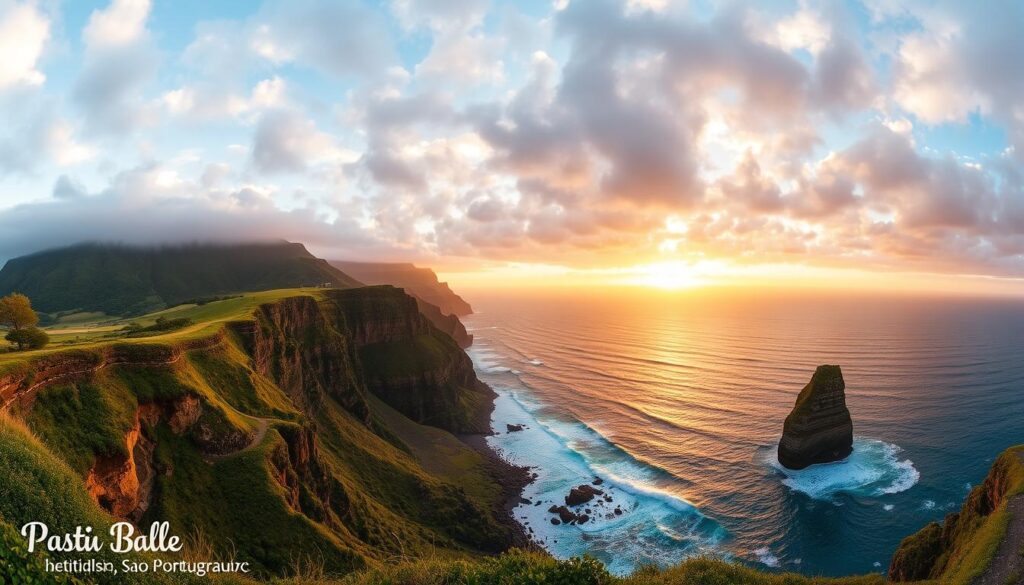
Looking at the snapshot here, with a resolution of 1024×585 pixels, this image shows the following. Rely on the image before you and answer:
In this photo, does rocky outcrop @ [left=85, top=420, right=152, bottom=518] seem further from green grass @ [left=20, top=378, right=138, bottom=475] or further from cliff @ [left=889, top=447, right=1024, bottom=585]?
cliff @ [left=889, top=447, right=1024, bottom=585]

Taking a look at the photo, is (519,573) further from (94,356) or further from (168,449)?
(94,356)

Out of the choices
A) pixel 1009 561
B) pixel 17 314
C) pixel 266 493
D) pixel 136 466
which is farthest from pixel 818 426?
pixel 17 314

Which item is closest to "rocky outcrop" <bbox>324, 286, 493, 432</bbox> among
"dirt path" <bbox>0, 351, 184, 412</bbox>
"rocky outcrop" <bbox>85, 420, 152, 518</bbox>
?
"dirt path" <bbox>0, 351, 184, 412</bbox>

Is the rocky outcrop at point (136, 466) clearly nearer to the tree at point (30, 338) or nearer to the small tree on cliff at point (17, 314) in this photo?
the tree at point (30, 338)

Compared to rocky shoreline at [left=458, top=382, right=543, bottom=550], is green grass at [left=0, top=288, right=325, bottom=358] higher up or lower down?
higher up

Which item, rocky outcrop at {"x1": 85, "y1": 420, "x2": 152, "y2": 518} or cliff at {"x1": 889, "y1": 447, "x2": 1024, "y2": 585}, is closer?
cliff at {"x1": 889, "y1": 447, "x2": 1024, "y2": 585}

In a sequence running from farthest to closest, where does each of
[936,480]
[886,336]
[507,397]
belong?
[886,336] → [507,397] → [936,480]

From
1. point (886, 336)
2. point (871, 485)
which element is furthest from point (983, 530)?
point (886, 336)
